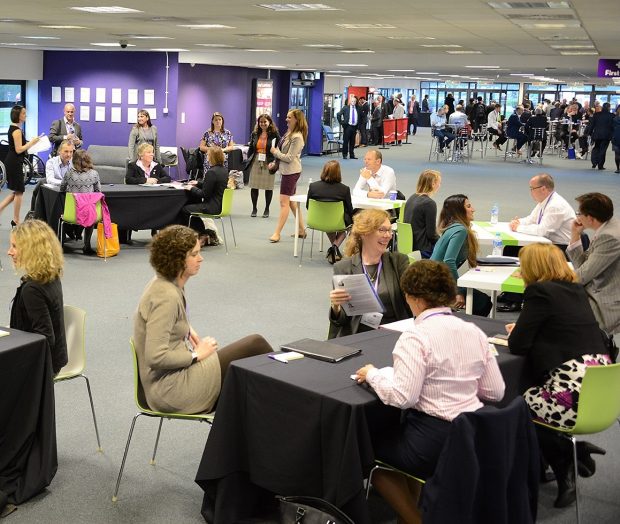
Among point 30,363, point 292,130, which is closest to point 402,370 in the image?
point 30,363

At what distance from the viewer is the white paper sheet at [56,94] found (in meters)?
18.4

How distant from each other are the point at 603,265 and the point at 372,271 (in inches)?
70.4

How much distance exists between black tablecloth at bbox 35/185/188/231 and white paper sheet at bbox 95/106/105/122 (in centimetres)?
772

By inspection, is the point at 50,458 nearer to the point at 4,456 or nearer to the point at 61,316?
the point at 4,456

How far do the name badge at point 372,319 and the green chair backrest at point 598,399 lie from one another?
1.25 metres

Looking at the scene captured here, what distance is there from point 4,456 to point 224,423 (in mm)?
1087

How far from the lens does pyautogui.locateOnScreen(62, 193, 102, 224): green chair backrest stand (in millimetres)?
9859

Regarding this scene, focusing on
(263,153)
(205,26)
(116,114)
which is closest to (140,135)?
(263,153)

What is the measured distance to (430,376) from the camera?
137 inches

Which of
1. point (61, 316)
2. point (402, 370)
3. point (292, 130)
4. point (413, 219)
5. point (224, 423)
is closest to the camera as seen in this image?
point (402, 370)

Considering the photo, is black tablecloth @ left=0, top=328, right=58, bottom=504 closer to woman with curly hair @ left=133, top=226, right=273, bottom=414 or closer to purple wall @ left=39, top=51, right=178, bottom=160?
woman with curly hair @ left=133, top=226, right=273, bottom=414

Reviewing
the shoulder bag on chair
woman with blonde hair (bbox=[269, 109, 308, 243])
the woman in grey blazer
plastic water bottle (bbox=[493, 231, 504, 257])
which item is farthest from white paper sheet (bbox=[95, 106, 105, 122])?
plastic water bottle (bbox=[493, 231, 504, 257])

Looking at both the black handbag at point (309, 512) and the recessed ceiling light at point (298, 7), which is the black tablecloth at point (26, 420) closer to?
the black handbag at point (309, 512)

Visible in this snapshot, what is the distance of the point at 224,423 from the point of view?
3844mm
